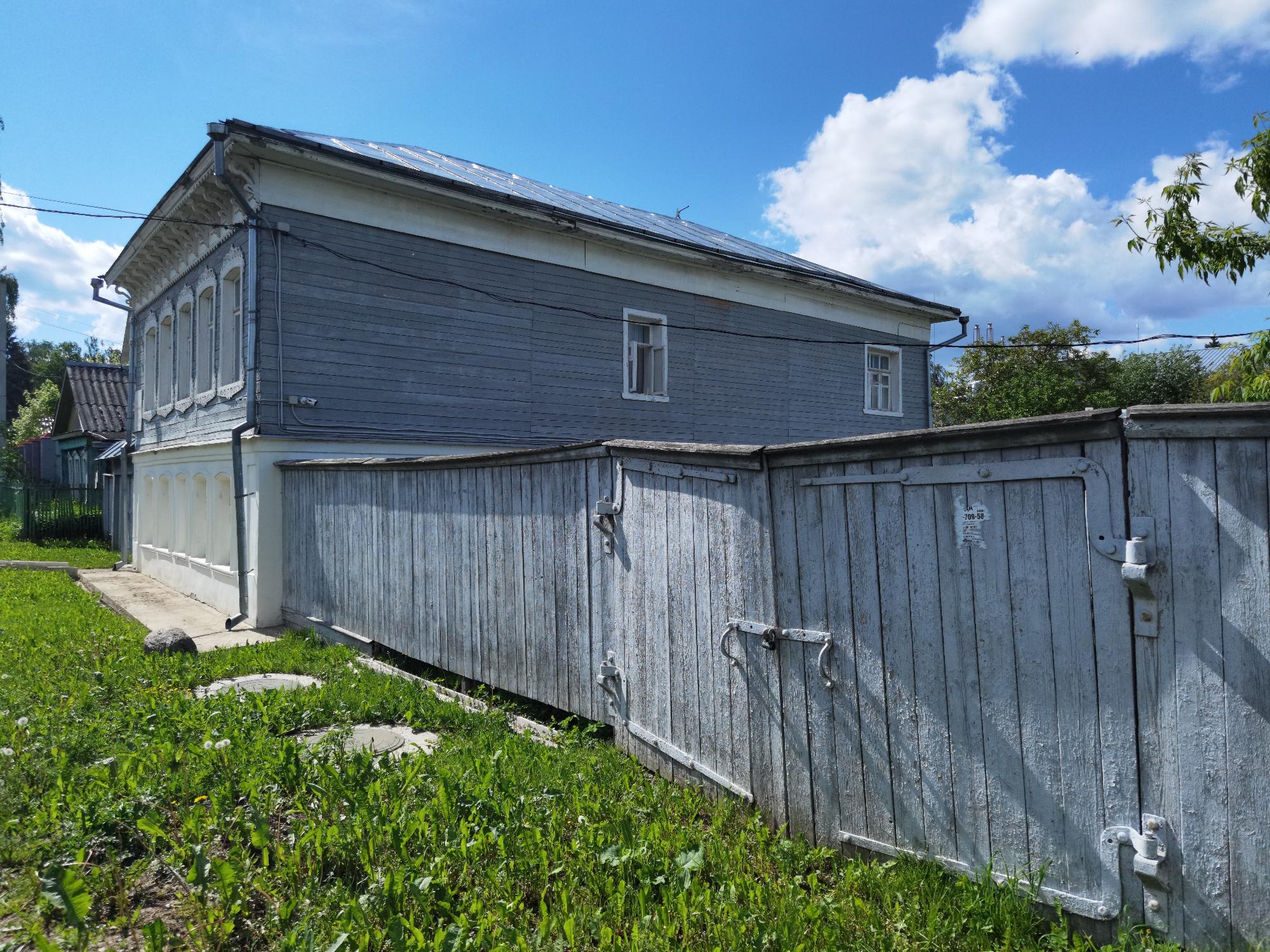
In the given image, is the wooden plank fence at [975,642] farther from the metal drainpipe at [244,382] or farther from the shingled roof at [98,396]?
the shingled roof at [98,396]

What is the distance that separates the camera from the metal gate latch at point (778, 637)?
3.80m

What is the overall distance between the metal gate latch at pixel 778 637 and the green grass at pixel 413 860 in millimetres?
794

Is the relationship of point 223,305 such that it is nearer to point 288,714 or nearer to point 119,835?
point 288,714

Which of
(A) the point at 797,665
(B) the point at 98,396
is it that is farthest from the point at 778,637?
(B) the point at 98,396

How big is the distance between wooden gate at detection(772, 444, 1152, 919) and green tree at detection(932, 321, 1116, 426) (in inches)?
1072

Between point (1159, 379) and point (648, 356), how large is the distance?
92.4 feet

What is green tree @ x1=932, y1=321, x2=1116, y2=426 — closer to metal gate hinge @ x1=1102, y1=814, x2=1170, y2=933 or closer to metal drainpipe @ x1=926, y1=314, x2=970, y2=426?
metal drainpipe @ x1=926, y1=314, x2=970, y2=426

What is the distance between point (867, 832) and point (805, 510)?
4.80 feet

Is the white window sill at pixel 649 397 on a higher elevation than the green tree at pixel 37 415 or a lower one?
lower

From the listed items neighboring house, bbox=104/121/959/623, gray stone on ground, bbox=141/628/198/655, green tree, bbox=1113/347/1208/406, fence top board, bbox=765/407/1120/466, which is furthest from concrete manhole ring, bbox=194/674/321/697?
green tree, bbox=1113/347/1208/406

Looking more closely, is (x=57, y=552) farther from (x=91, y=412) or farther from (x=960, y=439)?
(x=960, y=439)

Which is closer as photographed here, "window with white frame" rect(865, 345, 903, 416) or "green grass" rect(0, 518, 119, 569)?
"green grass" rect(0, 518, 119, 569)

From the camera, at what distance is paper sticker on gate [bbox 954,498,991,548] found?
10.6 ft

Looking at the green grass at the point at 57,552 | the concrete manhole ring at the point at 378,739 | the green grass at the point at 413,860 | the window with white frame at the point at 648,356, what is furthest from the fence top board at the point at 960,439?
the green grass at the point at 57,552
